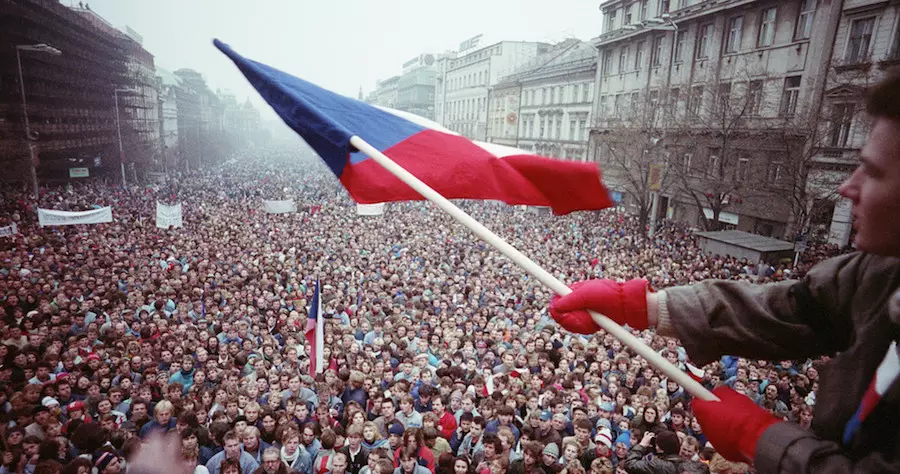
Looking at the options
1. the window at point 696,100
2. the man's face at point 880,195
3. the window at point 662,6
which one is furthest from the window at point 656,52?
the man's face at point 880,195

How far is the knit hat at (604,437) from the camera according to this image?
18.1 feet

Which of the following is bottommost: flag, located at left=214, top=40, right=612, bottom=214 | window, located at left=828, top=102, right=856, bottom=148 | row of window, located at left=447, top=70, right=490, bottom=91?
flag, located at left=214, top=40, right=612, bottom=214

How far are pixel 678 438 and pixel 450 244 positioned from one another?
1408cm

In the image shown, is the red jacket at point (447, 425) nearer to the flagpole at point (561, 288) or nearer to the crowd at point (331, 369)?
the crowd at point (331, 369)

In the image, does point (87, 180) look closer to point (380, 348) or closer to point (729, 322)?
point (380, 348)

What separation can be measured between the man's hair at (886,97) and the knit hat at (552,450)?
4806 mm

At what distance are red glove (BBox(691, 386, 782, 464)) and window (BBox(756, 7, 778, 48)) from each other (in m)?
27.5

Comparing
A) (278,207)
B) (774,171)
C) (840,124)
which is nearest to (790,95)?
(774,171)

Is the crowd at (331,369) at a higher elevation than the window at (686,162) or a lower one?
lower

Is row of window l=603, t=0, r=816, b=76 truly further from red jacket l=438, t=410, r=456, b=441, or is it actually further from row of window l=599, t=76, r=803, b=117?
red jacket l=438, t=410, r=456, b=441

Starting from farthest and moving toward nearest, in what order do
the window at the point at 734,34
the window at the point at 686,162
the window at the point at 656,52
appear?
the window at the point at 656,52 < the window at the point at 734,34 < the window at the point at 686,162

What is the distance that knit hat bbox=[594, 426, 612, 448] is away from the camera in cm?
552

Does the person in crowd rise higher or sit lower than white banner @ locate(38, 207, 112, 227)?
higher

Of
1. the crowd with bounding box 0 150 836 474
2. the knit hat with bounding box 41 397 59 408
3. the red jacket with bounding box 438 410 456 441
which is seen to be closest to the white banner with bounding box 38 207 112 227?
the crowd with bounding box 0 150 836 474
